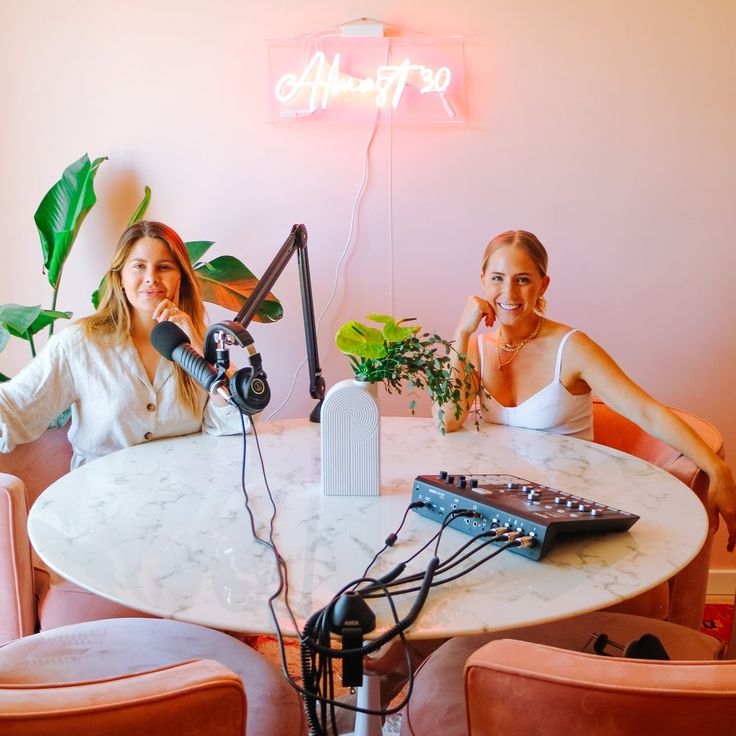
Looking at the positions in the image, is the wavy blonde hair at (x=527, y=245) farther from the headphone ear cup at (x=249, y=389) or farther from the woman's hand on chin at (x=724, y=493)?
the headphone ear cup at (x=249, y=389)

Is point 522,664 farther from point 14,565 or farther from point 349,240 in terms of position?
point 349,240

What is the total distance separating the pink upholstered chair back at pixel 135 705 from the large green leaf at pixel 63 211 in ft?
6.15

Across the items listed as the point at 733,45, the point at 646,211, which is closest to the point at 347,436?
the point at 646,211

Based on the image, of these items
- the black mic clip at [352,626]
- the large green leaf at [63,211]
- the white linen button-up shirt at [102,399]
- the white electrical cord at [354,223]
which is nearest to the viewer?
the black mic clip at [352,626]

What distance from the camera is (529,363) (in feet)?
7.05

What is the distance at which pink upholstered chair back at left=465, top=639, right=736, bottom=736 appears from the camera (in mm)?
798

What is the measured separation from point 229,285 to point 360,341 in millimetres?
1154

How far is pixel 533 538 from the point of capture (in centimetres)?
120

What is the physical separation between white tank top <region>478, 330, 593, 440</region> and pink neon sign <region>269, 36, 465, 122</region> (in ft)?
3.40

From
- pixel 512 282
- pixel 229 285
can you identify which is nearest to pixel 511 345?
pixel 512 282

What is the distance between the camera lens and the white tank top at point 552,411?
6.82 ft

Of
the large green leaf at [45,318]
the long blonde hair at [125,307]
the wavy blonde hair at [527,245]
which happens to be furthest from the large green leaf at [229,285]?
the wavy blonde hair at [527,245]

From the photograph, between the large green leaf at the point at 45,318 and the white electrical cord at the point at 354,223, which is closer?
the large green leaf at the point at 45,318

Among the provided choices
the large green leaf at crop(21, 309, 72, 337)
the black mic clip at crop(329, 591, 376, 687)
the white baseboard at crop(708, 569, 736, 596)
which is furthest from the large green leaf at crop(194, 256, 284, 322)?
the white baseboard at crop(708, 569, 736, 596)
